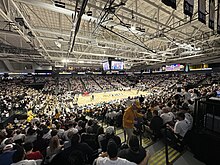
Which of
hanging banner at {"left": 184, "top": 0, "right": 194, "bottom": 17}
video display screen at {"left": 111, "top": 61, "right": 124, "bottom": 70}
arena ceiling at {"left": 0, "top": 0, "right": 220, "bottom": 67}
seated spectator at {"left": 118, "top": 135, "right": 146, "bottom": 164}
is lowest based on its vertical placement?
seated spectator at {"left": 118, "top": 135, "right": 146, "bottom": 164}

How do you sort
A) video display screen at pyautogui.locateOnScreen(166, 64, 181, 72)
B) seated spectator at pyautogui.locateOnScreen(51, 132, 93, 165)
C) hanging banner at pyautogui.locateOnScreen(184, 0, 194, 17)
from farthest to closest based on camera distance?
video display screen at pyautogui.locateOnScreen(166, 64, 181, 72)
hanging banner at pyautogui.locateOnScreen(184, 0, 194, 17)
seated spectator at pyautogui.locateOnScreen(51, 132, 93, 165)

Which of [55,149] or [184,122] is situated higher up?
[184,122]

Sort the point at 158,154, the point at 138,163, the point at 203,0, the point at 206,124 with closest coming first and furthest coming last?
1. the point at 138,163
2. the point at 206,124
3. the point at 158,154
4. the point at 203,0

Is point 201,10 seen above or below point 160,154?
above

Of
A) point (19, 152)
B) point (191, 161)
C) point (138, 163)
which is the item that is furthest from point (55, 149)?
point (191, 161)

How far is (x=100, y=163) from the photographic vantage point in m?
1.80

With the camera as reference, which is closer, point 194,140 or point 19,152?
point 19,152

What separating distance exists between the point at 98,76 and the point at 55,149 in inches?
1391

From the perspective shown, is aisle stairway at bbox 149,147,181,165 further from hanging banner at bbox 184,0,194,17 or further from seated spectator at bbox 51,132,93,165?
hanging banner at bbox 184,0,194,17

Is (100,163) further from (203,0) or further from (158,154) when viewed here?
(203,0)

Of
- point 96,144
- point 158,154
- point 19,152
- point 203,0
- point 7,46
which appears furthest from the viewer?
point 7,46

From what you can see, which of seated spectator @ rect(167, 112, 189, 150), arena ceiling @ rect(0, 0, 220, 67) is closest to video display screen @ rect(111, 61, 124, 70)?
arena ceiling @ rect(0, 0, 220, 67)

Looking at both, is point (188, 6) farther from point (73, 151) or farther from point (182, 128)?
point (73, 151)

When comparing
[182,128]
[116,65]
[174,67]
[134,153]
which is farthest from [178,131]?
[174,67]
